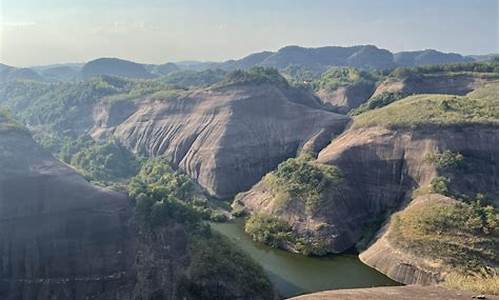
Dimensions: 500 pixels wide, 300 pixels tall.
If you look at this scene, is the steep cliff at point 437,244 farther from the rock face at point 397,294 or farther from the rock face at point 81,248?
the rock face at point 397,294

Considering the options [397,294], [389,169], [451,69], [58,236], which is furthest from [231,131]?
[397,294]

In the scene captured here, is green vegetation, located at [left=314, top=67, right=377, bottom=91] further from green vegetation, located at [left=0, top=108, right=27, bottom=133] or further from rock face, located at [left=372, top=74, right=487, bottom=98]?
green vegetation, located at [left=0, top=108, right=27, bottom=133]

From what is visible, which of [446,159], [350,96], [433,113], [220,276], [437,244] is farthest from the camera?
[350,96]

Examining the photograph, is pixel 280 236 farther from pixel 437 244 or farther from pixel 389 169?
pixel 389 169

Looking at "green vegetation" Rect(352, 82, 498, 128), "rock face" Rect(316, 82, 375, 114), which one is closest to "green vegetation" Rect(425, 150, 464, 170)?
"green vegetation" Rect(352, 82, 498, 128)

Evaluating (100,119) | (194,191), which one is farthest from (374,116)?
(100,119)

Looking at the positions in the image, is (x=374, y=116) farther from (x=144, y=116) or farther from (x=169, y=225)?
(x=144, y=116)
